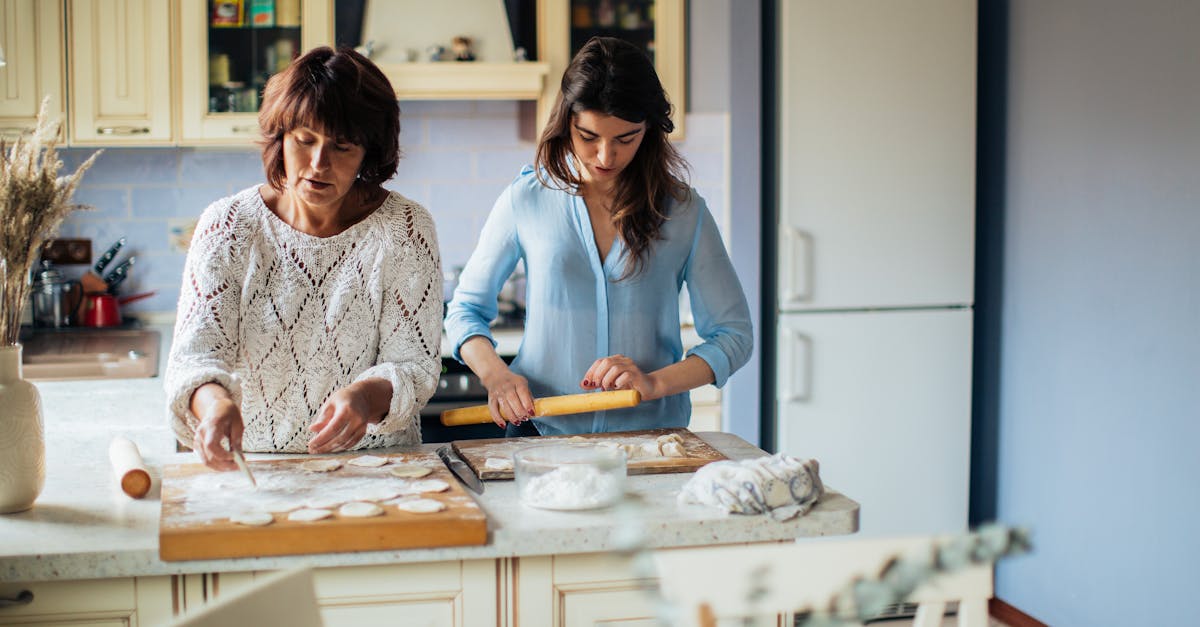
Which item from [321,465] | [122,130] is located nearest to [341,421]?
[321,465]

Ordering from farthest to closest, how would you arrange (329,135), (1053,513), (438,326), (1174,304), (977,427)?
(977,427)
(1053,513)
(1174,304)
(438,326)
(329,135)

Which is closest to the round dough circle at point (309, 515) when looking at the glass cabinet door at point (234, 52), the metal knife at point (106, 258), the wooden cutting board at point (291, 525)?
the wooden cutting board at point (291, 525)

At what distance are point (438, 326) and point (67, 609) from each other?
68 cm

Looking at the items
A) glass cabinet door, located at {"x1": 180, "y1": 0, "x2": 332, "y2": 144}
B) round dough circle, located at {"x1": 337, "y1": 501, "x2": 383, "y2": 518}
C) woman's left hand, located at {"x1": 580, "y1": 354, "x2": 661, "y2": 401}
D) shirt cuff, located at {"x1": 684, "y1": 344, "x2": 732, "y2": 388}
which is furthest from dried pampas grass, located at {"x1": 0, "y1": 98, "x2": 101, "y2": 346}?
glass cabinet door, located at {"x1": 180, "y1": 0, "x2": 332, "y2": 144}

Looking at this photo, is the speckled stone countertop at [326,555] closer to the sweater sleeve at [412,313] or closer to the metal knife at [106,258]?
the sweater sleeve at [412,313]

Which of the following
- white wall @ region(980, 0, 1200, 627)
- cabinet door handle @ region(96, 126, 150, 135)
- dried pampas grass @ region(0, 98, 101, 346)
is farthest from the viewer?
cabinet door handle @ region(96, 126, 150, 135)

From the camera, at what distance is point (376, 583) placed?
1.50 meters

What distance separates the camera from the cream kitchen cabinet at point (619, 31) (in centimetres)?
360

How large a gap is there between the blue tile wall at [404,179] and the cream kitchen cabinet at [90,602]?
2473mm

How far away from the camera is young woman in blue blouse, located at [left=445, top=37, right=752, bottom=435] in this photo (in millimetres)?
2145

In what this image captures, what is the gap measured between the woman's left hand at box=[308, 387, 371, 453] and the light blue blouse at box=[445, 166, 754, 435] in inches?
18.0

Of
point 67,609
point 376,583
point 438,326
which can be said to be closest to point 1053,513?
point 438,326

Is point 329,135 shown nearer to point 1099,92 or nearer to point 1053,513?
point 1099,92

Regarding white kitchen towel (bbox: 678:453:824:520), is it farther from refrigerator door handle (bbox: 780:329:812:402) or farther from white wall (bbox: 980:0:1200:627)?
refrigerator door handle (bbox: 780:329:812:402)
